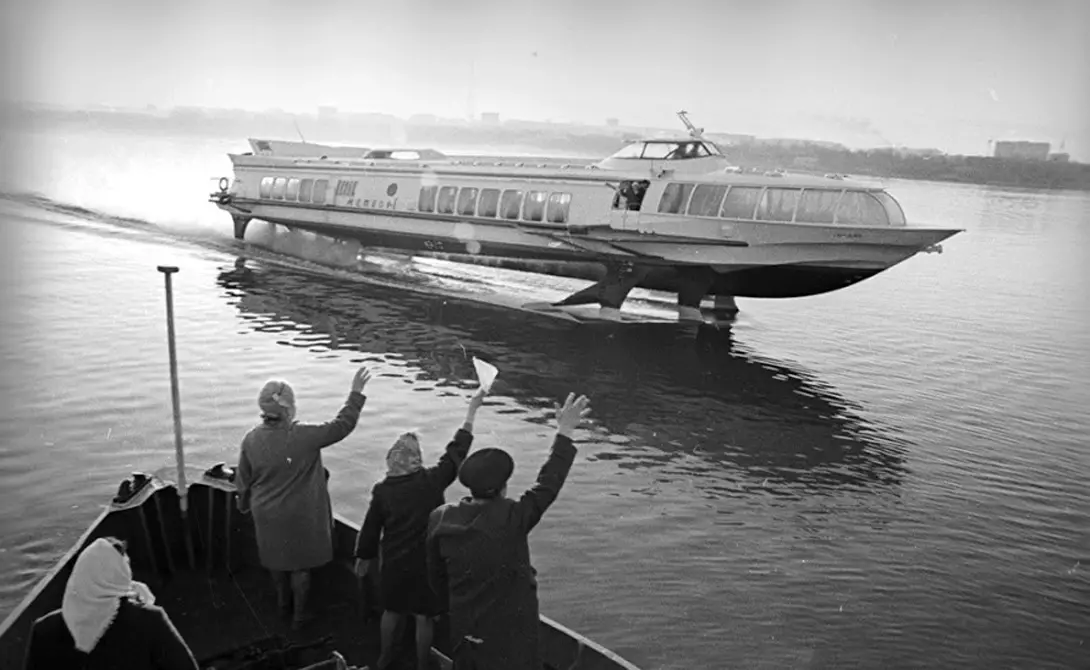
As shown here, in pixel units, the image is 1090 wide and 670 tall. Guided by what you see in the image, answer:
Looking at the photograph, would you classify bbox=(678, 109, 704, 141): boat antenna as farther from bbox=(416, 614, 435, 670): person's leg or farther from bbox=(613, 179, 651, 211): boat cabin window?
bbox=(416, 614, 435, 670): person's leg

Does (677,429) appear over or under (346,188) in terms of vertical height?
under

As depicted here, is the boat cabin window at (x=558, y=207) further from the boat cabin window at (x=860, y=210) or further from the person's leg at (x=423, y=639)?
the person's leg at (x=423, y=639)

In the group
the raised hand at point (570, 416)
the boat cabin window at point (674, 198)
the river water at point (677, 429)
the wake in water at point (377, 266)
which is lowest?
the river water at point (677, 429)

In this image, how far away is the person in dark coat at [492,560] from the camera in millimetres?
4969

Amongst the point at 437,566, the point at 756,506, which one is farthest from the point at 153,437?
the point at 437,566

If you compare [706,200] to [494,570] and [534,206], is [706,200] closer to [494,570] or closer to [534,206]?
[534,206]

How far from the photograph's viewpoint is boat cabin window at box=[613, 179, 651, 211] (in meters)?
25.1

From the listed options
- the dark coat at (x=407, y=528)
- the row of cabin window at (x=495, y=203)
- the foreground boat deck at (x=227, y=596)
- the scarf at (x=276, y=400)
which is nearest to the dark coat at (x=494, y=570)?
the dark coat at (x=407, y=528)

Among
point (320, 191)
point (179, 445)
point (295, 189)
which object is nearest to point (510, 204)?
point (320, 191)

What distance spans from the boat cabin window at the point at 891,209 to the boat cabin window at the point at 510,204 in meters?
10.2

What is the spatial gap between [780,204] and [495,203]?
8.90m

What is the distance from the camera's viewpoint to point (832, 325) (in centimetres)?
2980

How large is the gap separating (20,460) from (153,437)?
6.60 ft

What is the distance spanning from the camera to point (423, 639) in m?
6.37
